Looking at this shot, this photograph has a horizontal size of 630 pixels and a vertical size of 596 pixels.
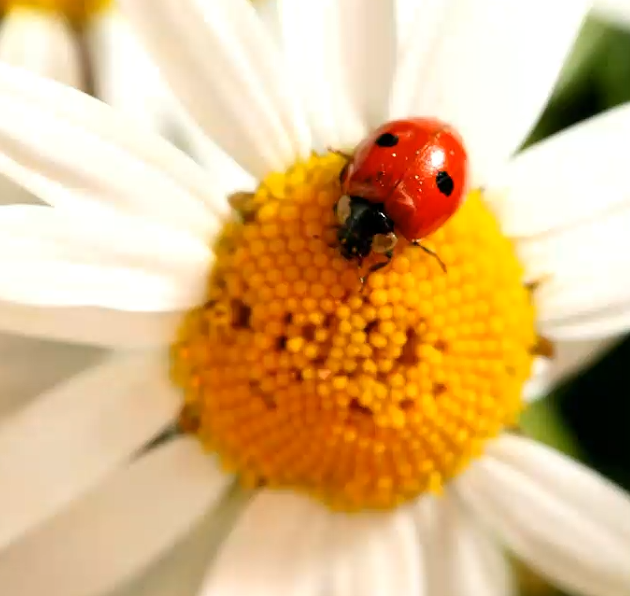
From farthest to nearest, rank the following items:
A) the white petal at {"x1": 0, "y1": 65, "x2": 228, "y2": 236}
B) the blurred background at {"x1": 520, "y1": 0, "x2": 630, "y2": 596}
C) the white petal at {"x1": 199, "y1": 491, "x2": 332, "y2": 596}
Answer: the blurred background at {"x1": 520, "y1": 0, "x2": 630, "y2": 596}, the white petal at {"x1": 199, "y1": 491, "x2": 332, "y2": 596}, the white petal at {"x1": 0, "y1": 65, "x2": 228, "y2": 236}

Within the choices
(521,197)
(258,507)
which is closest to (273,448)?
(258,507)

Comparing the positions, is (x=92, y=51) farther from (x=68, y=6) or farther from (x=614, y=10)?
(x=614, y=10)

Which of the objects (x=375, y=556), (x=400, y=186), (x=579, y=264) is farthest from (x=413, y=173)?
(x=375, y=556)

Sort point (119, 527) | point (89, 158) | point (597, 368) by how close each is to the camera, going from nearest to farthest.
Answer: point (89, 158) → point (119, 527) → point (597, 368)

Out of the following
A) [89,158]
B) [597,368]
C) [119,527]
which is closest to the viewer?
[89,158]

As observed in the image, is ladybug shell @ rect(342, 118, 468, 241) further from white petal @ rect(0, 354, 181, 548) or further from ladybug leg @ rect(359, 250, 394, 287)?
white petal @ rect(0, 354, 181, 548)

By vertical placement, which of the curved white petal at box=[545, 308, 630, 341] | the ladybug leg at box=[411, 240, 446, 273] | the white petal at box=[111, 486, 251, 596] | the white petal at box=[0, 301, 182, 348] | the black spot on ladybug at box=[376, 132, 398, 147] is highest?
the black spot on ladybug at box=[376, 132, 398, 147]

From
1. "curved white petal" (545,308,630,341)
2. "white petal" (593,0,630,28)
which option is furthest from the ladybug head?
"white petal" (593,0,630,28)
